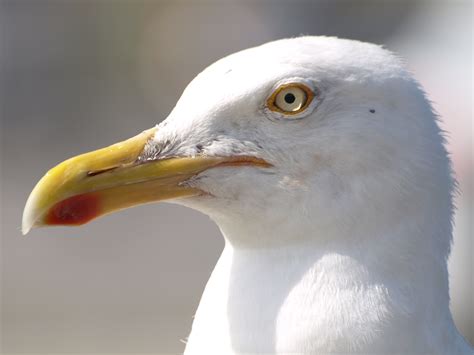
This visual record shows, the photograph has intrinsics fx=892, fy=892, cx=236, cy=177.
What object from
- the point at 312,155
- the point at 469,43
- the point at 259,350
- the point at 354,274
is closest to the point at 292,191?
the point at 312,155

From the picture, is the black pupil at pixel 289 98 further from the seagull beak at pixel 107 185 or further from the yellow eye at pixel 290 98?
the seagull beak at pixel 107 185

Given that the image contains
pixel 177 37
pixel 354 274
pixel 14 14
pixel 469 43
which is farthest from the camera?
pixel 177 37

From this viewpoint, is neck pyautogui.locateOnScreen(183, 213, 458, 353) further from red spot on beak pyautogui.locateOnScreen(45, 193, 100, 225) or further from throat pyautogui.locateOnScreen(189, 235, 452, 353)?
red spot on beak pyautogui.locateOnScreen(45, 193, 100, 225)

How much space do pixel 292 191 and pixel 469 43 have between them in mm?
5829

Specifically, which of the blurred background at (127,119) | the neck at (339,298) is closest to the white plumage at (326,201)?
the neck at (339,298)

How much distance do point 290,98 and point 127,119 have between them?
56.4ft

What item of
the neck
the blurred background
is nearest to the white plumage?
the neck

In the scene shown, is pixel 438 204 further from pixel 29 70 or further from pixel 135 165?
pixel 29 70

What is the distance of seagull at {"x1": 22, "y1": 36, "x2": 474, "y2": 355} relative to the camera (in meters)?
2.67

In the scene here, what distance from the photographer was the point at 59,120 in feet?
61.7

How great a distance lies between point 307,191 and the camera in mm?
2703

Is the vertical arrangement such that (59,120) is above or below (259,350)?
above

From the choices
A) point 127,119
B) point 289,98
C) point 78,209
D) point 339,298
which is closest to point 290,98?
point 289,98

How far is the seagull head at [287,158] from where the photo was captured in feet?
8.82
